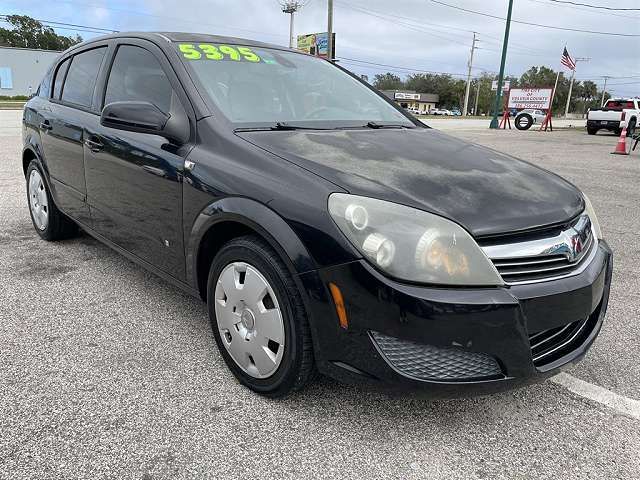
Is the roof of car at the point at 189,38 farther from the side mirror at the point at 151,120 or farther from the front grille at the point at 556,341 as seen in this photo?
the front grille at the point at 556,341

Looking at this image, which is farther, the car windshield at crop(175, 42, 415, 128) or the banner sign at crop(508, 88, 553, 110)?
the banner sign at crop(508, 88, 553, 110)

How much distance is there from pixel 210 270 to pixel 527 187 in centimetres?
148

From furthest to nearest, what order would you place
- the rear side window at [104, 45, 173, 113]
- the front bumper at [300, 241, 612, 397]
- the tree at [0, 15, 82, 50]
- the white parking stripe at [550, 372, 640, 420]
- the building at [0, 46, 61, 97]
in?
the tree at [0, 15, 82, 50]
the building at [0, 46, 61, 97]
the rear side window at [104, 45, 173, 113]
the white parking stripe at [550, 372, 640, 420]
the front bumper at [300, 241, 612, 397]

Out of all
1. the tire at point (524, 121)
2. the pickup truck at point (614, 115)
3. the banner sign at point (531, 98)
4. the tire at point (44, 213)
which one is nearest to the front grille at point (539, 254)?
the tire at point (44, 213)

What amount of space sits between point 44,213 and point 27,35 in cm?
9289

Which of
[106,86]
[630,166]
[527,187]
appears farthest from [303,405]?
[630,166]

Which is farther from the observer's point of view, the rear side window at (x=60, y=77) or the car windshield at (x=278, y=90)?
the rear side window at (x=60, y=77)

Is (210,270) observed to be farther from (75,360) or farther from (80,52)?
(80,52)

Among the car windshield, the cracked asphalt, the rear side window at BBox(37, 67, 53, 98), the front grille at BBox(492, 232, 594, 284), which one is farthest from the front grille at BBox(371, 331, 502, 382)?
the rear side window at BBox(37, 67, 53, 98)

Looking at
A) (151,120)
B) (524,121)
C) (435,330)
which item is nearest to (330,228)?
(435,330)

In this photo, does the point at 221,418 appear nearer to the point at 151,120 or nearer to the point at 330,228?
the point at 330,228

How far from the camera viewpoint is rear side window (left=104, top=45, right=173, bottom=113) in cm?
279

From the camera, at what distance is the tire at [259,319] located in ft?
6.69

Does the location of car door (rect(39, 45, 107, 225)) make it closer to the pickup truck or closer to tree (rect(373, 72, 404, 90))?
the pickup truck
